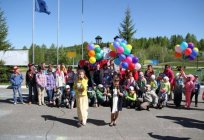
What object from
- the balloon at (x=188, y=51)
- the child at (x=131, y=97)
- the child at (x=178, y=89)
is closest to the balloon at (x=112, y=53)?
the child at (x=131, y=97)

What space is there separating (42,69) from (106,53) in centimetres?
333

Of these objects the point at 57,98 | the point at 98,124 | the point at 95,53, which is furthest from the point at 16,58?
the point at 98,124

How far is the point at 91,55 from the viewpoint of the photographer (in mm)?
13898

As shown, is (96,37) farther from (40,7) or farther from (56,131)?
(56,131)

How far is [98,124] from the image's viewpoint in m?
9.50

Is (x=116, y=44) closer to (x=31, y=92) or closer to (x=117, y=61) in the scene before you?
(x=117, y=61)

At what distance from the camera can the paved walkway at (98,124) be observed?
809 cm

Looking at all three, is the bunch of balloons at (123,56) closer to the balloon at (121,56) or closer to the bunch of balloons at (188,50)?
the balloon at (121,56)

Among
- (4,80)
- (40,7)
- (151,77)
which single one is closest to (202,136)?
(151,77)

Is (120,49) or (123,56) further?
(123,56)

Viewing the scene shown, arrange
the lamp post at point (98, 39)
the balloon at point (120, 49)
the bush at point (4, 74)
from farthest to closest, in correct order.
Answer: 1. the bush at point (4, 74)
2. the lamp post at point (98, 39)
3. the balloon at point (120, 49)

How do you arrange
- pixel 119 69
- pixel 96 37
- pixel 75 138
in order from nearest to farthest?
pixel 75 138 < pixel 119 69 < pixel 96 37

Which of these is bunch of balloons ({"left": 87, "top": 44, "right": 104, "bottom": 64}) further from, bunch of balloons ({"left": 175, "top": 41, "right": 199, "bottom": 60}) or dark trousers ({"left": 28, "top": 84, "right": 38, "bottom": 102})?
bunch of balloons ({"left": 175, "top": 41, "right": 199, "bottom": 60})

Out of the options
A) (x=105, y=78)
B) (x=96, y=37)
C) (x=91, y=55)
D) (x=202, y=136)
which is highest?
(x=96, y=37)
